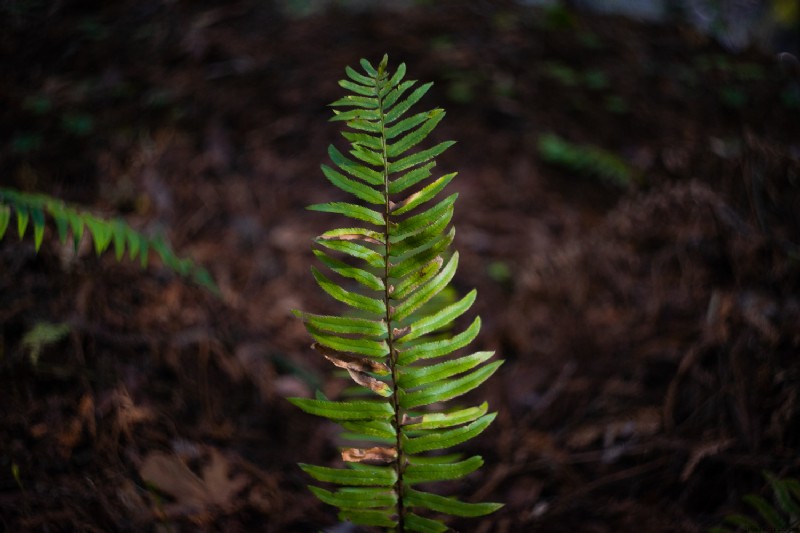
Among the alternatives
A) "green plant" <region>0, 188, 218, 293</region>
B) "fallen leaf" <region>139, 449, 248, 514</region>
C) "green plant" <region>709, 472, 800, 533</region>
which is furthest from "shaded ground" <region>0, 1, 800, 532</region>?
"green plant" <region>0, 188, 218, 293</region>

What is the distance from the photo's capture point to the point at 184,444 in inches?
59.6

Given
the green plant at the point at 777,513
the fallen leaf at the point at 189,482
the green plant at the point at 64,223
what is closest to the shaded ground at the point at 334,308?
the fallen leaf at the point at 189,482

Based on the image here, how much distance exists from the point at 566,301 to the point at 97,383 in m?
2.11

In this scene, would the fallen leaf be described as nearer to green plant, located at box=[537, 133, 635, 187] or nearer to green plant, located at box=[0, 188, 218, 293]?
green plant, located at box=[0, 188, 218, 293]

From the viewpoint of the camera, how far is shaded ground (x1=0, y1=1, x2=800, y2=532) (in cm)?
146

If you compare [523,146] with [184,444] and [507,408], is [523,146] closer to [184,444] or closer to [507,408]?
[507,408]

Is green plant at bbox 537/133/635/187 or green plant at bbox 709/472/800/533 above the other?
green plant at bbox 709/472/800/533

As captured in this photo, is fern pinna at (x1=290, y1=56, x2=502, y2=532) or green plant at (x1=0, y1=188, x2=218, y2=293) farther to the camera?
green plant at (x1=0, y1=188, x2=218, y2=293)

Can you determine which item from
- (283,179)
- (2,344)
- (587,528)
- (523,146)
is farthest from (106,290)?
(523,146)

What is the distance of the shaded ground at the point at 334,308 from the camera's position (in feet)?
4.78

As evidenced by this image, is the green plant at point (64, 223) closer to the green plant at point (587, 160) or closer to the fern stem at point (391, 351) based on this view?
the fern stem at point (391, 351)

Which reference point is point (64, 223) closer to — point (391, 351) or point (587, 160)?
point (391, 351)

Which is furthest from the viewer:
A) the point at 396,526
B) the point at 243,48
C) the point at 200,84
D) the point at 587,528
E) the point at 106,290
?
the point at 243,48

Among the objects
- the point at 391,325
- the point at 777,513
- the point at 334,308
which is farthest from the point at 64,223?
the point at 777,513
